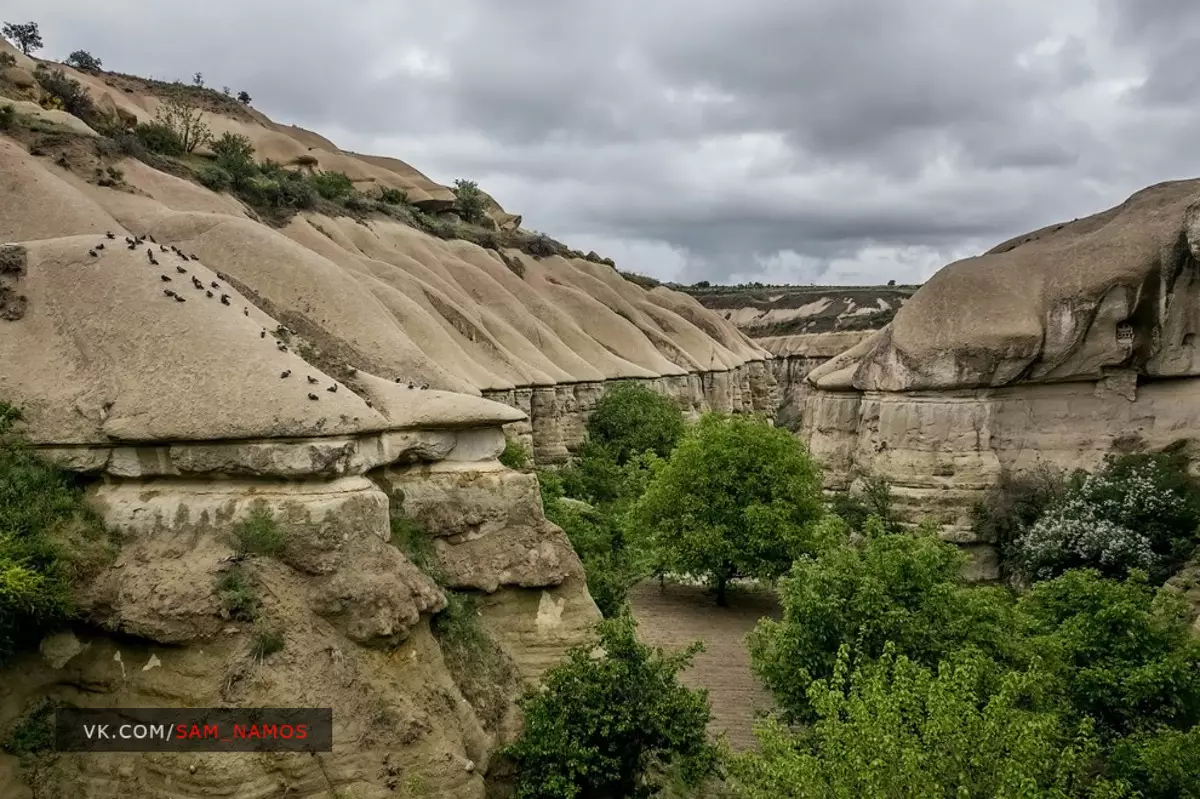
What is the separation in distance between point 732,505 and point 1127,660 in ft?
34.5

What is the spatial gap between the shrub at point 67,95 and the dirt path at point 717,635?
27.7m

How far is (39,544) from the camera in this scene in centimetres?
949

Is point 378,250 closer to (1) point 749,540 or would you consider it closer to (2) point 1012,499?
(1) point 749,540

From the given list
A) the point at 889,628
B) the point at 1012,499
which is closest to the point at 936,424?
the point at 1012,499

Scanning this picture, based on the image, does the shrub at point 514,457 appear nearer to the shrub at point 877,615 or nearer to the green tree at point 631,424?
the shrub at point 877,615

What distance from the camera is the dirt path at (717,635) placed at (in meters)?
16.0

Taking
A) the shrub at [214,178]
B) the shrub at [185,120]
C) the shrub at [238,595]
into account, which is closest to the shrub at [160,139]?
the shrub at [185,120]

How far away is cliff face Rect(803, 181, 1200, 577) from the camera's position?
20922mm

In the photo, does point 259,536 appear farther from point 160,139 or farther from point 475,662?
point 160,139

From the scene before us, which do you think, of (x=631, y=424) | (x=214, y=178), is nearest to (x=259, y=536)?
(x=214, y=178)

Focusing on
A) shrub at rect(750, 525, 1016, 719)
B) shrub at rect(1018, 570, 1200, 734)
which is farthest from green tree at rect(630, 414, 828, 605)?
shrub at rect(1018, 570, 1200, 734)

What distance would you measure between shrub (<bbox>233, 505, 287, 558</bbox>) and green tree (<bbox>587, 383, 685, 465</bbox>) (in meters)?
24.9

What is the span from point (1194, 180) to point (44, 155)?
30.8 m

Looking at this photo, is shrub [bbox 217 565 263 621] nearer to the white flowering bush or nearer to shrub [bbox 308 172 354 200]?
the white flowering bush
